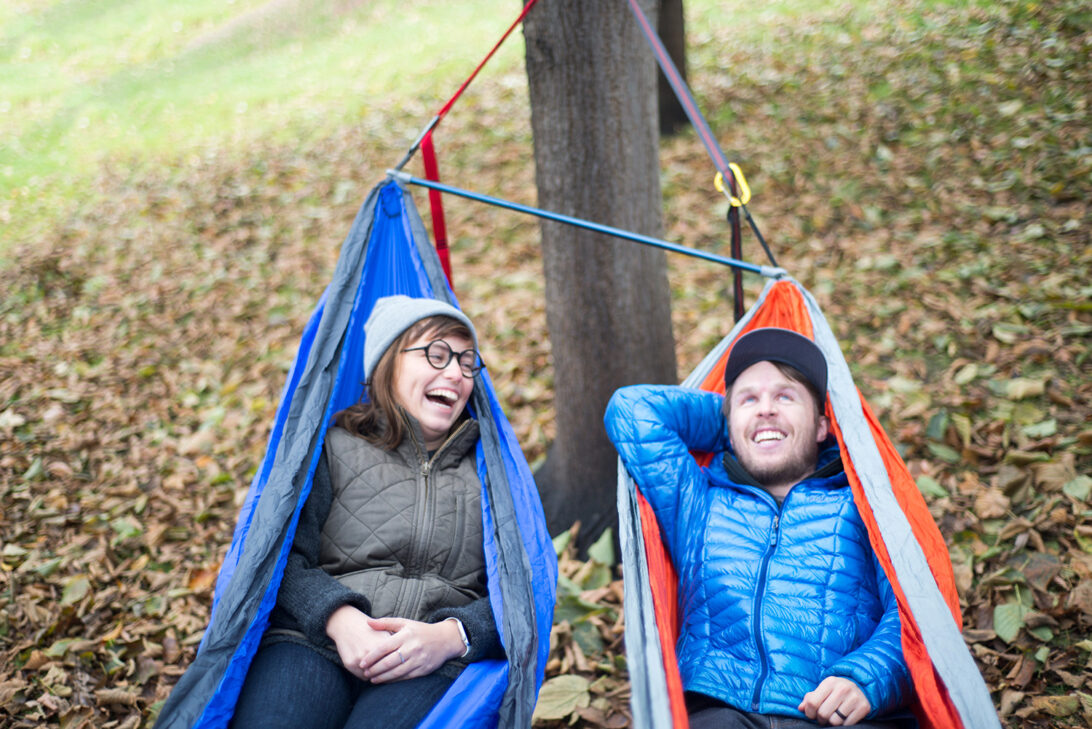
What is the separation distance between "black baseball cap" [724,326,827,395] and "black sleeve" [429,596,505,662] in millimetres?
857

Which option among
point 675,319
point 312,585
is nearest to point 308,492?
point 312,585

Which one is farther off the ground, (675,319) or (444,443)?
(675,319)

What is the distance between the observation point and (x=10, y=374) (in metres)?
3.64

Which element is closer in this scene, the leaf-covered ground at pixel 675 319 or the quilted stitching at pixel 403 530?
the quilted stitching at pixel 403 530

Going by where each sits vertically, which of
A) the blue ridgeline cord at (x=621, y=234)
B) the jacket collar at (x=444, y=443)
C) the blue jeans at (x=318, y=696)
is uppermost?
the blue ridgeline cord at (x=621, y=234)

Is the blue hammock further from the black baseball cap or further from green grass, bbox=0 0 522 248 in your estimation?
green grass, bbox=0 0 522 248

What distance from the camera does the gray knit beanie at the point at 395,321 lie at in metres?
2.02

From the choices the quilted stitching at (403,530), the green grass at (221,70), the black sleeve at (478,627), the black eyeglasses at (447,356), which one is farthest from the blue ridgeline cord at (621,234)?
the green grass at (221,70)

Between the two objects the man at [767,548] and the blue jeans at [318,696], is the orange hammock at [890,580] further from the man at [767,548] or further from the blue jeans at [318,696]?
the blue jeans at [318,696]

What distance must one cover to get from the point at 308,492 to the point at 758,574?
1.07 m

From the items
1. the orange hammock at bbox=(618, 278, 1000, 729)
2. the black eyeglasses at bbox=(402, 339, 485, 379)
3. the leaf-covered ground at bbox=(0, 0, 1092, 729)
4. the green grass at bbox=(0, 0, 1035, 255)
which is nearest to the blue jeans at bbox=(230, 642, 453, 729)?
the orange hammock at bbox=(618, 278, 1000, 729)

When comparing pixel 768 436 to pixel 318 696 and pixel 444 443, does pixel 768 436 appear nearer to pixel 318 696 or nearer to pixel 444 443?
pixel 444 443

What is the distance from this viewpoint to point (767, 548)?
1756mm

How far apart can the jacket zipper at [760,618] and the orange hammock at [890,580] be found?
0.18m
